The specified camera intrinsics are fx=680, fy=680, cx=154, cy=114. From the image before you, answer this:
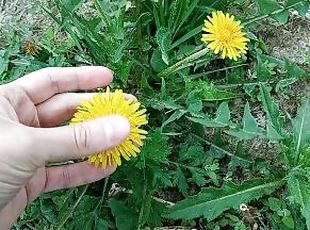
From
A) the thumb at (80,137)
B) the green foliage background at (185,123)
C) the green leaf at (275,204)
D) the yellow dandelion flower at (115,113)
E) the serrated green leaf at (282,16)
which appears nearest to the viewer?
the thumb at (80,137)

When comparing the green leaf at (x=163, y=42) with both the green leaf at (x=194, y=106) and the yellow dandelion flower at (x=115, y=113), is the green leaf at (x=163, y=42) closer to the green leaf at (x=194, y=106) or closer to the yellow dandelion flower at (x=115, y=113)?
the green leaf at (x=194, y=106)

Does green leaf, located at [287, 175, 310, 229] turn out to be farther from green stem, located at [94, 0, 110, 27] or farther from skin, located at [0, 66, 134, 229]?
green stem, located at [94, 0, 110, 27]

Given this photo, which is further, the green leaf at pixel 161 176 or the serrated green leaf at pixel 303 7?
the serrated green leaf at pixel 303 7

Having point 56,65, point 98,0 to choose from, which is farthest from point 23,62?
point 98,0

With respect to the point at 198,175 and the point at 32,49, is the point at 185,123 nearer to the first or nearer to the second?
the point at 198,175

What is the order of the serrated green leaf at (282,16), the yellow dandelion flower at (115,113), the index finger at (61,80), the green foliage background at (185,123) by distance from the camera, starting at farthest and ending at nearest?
the serrated green leaf at (282,16) → the green foliage background at (185,123) → the index finger at (61,80) → the yellow dandelion flower at (115,113)

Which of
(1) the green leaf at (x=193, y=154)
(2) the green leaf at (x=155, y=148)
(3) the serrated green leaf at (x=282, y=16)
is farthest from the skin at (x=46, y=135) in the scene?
(3) the serrated green leaf at (x=282, y=16)

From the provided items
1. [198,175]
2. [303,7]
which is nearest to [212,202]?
[198,175]
